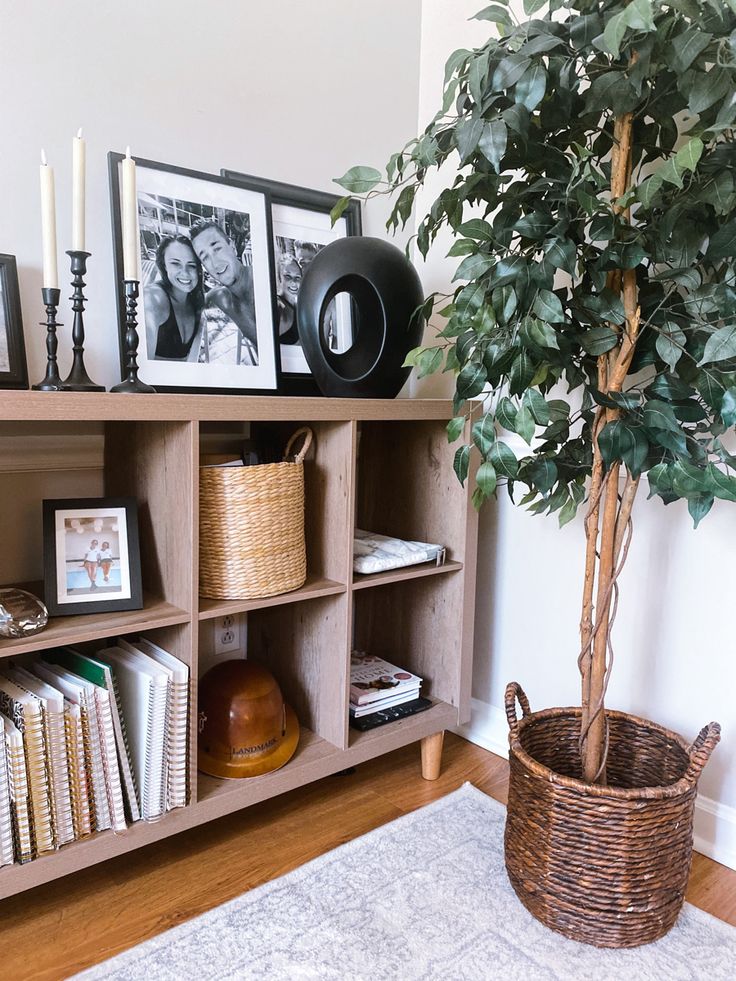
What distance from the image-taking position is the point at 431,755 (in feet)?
5.66

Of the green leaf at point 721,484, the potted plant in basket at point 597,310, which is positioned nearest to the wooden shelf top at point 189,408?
the potted plant in basket at point 597,310

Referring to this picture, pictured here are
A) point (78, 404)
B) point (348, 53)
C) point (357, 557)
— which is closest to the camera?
point (78, 404)

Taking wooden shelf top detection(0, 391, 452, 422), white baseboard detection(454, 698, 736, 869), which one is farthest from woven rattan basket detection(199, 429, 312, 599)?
white baseboard detection(454, 698, 736, 869)

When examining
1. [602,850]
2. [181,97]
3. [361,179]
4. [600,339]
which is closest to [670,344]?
[600,339]

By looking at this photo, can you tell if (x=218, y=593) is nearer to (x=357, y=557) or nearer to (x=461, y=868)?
(x=357, y=557)

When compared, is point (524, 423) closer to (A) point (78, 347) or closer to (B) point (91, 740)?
(A) point (78, 347)

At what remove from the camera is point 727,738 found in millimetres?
1479

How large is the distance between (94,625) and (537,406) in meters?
0.77

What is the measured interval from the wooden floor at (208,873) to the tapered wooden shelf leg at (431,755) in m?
0.02

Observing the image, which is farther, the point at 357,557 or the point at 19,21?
the point at 357,557

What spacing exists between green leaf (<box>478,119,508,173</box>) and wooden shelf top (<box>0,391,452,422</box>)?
526 millimetres

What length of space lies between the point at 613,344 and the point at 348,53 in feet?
3.90

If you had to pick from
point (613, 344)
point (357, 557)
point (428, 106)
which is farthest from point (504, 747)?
point (428, 106)

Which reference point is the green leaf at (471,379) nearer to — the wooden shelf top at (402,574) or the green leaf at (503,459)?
the green leaf at (503,459)
